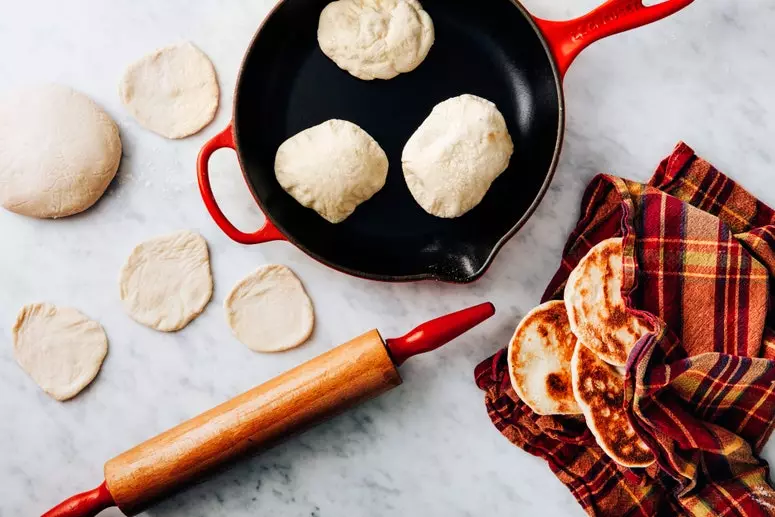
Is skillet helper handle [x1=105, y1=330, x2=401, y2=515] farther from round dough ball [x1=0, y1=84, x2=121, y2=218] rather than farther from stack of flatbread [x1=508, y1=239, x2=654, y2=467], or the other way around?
round dough ball [x1=0, y1=84, x2=121, y2=218]

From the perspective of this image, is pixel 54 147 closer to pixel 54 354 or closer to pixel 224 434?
pixel 54 354

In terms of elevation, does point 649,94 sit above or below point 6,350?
above

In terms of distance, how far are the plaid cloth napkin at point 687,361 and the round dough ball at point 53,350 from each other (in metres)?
0.77

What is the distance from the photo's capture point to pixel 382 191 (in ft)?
4.03

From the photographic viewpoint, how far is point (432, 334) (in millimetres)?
1084

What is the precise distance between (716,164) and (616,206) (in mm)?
247

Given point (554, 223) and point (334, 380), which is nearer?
point (334, 380)

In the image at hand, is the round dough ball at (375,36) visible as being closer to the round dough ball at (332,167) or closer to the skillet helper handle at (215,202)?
the round dough ball at (332,167)

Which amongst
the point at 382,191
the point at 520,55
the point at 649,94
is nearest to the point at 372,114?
the point at 382,191

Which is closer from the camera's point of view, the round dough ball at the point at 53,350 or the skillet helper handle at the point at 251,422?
the skillet helper handle at the point at 251,422

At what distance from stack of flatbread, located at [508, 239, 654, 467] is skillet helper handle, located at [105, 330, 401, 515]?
0.82 ft

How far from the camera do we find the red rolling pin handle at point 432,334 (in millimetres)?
1086

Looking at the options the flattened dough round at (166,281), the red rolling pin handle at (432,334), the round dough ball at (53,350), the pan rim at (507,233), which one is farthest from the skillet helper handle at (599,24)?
the round dough ball at (53,350)

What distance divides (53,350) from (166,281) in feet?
0.81
